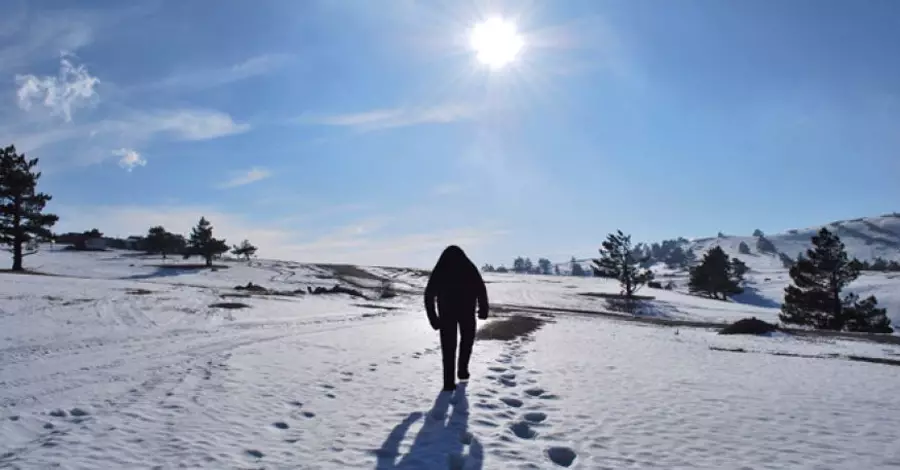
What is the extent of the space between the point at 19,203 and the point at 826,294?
247ft

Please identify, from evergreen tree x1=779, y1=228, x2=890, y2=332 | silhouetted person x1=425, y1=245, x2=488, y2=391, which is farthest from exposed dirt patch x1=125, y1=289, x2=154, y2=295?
evergreen tree x1=779, y1=228, x2=890, y2=332

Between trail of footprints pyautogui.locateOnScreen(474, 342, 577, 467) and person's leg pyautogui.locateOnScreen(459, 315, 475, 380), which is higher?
person's leg pyautogui.locateOnScreen(459, 315, 475, 380)

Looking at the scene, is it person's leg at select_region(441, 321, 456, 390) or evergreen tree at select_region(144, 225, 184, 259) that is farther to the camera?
evergreen tree at select_region(144, 225, 184, 259)

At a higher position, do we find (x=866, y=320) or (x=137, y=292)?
(x=137, y=292)

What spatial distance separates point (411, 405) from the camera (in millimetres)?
6996

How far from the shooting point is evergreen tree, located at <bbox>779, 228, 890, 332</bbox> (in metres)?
39.3

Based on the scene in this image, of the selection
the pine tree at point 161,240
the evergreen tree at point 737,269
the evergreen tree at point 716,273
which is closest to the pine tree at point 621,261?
the evergreen tree at point 716,273

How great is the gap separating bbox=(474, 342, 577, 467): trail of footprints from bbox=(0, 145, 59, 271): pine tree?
54.6 metres

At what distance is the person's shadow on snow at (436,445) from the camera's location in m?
4.80

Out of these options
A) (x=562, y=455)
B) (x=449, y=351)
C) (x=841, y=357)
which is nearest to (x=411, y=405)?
(x=449, y=351)

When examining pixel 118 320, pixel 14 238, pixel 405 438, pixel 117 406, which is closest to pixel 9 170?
pixel 14 238

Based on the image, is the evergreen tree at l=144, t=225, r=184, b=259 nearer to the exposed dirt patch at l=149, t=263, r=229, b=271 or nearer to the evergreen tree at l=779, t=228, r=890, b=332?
the exposed dirt patch at l=149, t=263, r=229, b=271

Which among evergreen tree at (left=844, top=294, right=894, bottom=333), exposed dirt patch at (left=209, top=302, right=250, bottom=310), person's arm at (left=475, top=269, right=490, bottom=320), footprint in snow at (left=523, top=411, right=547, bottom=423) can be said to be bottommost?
evergreen tree at (left=844, top=294, right=894, bottom=333)

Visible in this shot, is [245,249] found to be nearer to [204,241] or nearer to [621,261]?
[204,241]
